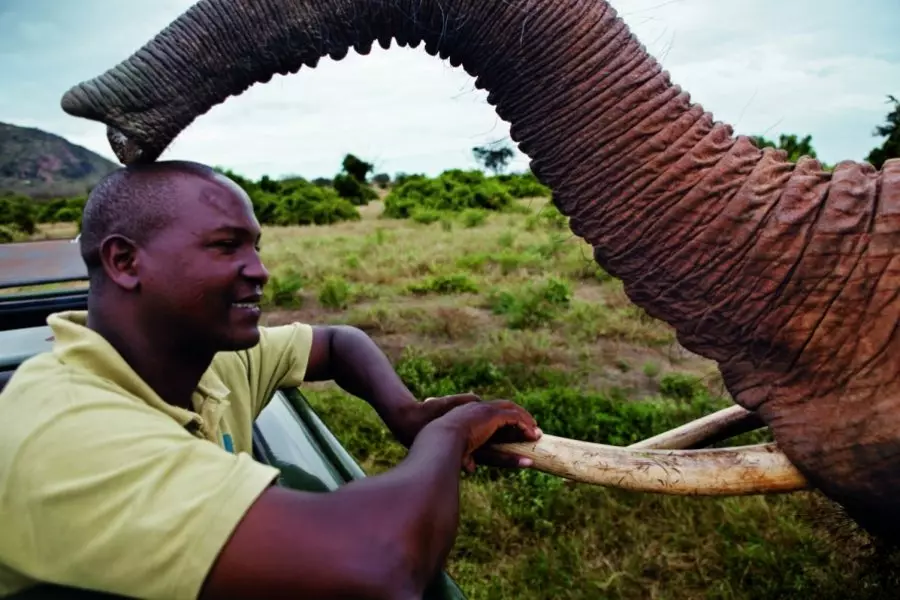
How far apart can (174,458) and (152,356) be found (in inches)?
15.6

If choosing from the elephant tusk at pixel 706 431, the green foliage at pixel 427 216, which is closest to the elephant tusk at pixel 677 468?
the elephant tusk at pixel 706 431

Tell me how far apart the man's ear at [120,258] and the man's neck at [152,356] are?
8 cm

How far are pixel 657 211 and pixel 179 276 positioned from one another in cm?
98

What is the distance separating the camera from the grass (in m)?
3.11

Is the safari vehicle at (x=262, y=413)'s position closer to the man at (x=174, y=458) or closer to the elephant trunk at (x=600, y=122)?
the man at (x=174, y=458)

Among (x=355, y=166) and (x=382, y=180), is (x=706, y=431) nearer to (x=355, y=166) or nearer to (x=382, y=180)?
(x=355, y=166)

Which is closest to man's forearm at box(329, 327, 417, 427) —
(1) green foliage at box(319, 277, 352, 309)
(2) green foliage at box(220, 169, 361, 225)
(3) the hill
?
(1) green foliage at box(319, 277, 352, 309)

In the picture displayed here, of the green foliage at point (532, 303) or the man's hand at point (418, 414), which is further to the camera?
the green foliage at point (532, 303)

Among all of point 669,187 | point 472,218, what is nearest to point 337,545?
point 669,187

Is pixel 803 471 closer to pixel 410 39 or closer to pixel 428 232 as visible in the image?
pixel 410 39

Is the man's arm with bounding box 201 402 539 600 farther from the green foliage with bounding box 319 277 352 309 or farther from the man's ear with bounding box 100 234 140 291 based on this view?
the green foliage with bounding box 319 277 352 309

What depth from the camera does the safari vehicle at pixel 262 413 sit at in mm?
1945

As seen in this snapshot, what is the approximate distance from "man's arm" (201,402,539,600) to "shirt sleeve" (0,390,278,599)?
0.12 feet

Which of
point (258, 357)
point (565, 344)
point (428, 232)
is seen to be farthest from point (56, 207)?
point (258, 357)
